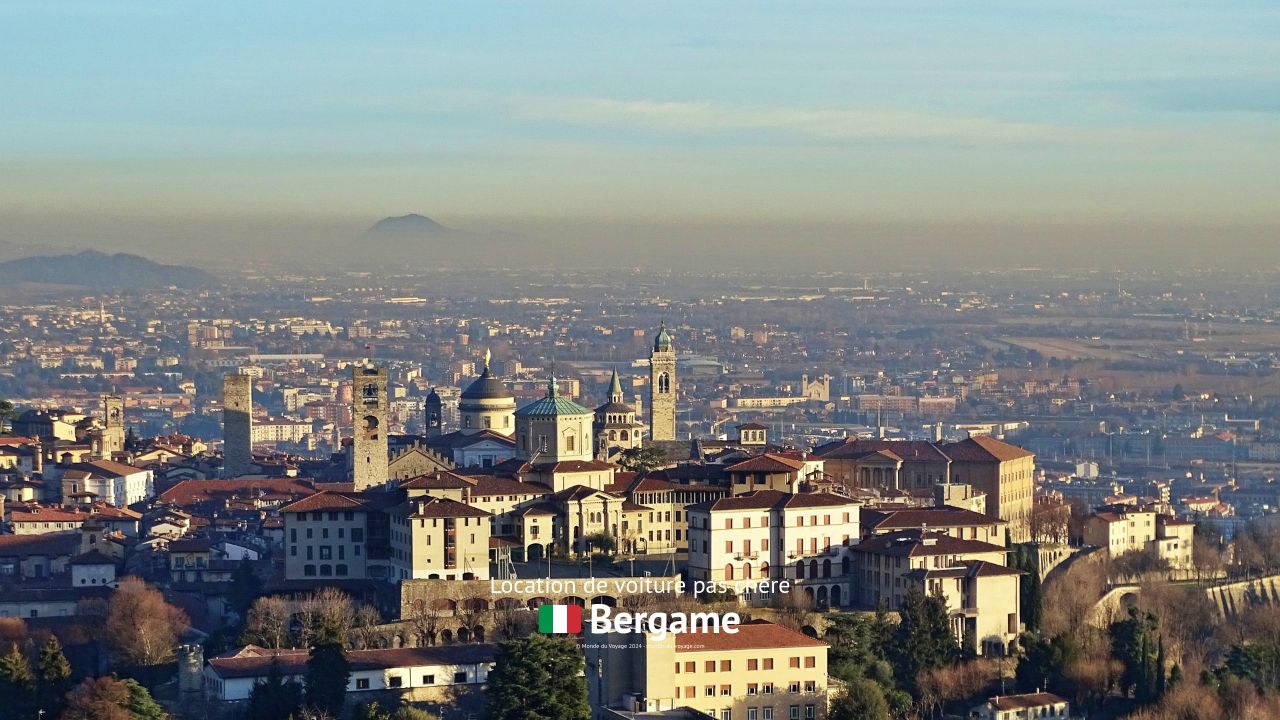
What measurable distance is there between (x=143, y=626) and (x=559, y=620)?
6.90 meters

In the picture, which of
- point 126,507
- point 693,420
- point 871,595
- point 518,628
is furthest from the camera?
point 693,420

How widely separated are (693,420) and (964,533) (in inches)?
3369

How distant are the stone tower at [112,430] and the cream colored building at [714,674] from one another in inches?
1206

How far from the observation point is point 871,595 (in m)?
44.3

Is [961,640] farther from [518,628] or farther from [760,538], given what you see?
[518,628]

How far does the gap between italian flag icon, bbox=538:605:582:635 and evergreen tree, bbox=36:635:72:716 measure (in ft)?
23.1

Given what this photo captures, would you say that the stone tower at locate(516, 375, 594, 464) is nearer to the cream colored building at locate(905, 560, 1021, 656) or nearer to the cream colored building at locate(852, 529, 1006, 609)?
the cream colored building at locate(852, 529, 1006, 609)

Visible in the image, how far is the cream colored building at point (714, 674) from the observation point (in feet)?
123

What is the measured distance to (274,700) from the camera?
37.7 meters

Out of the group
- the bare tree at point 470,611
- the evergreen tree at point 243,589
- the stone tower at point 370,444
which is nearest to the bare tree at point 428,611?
the bare tree at point 470,611

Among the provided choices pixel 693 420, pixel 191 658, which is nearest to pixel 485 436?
pixel 191 658

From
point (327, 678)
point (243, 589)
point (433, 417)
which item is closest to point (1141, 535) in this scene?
point (433, 417)

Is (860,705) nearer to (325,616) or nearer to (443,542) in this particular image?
(325,616)

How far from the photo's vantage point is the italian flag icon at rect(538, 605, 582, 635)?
4059cm
